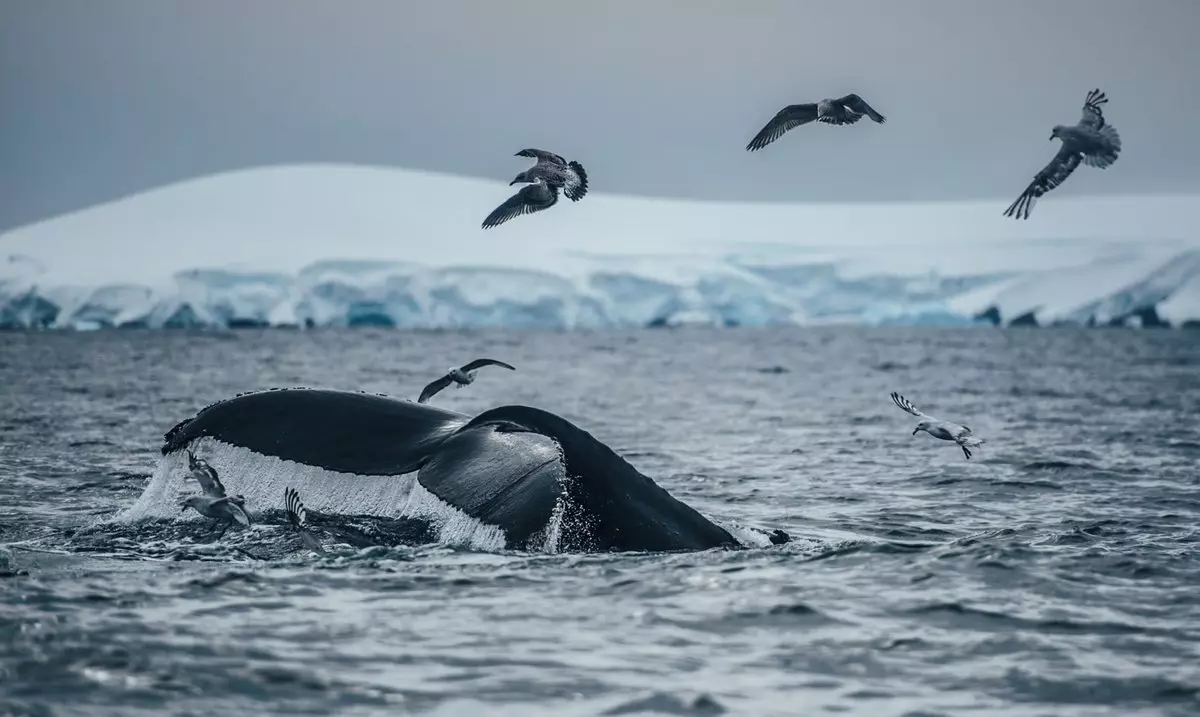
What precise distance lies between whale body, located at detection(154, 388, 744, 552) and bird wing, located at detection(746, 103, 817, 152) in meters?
4.91

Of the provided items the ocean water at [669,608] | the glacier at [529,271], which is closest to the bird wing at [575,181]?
Answer: the ocean water at [669,608]

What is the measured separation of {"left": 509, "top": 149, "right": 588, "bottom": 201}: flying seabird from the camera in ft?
35.2

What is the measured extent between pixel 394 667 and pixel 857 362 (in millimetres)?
46476

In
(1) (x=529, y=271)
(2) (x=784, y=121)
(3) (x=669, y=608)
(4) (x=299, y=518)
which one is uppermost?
(1) (x=529, y=271)

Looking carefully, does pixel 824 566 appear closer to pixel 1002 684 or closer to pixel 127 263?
pixel 1002 684

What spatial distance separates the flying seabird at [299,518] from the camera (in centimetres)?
775

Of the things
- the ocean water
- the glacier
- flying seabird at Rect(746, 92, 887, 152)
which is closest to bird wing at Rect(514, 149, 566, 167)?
flying seabird at Rect(746, 92, 887, 152)

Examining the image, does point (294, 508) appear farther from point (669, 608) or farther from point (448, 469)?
point (669, 608)

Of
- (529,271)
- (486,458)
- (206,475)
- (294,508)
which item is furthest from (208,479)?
(529,271)

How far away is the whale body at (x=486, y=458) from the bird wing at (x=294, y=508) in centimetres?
24

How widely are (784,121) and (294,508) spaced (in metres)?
6.04

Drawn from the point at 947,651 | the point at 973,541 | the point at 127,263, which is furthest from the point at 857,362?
the point at 947,651

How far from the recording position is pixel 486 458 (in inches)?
295

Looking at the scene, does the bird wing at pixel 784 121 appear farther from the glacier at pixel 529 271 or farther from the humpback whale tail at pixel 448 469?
the glacier at pixel 529 271
